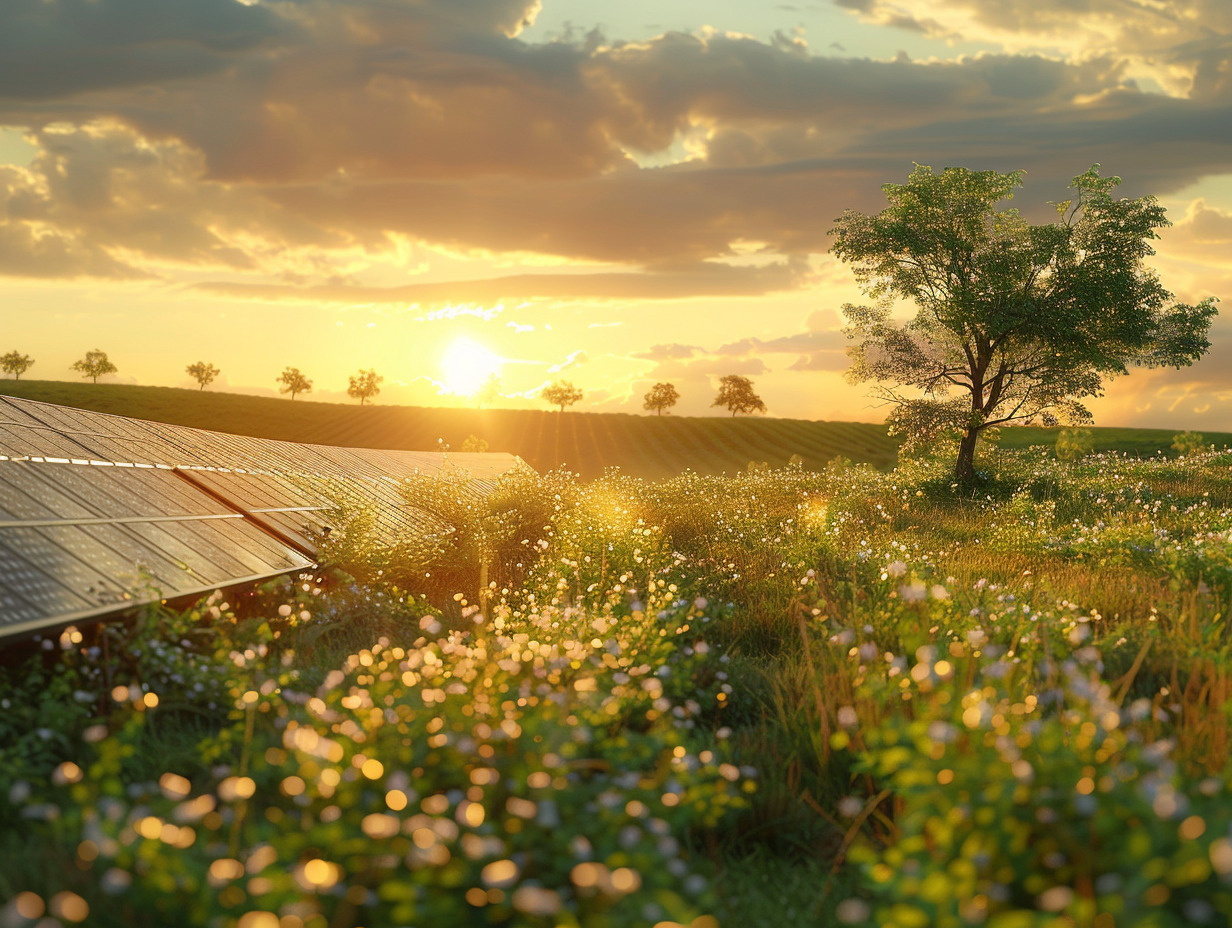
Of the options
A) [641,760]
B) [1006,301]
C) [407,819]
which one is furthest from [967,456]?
[407,819]

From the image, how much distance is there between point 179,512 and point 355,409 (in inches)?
2488

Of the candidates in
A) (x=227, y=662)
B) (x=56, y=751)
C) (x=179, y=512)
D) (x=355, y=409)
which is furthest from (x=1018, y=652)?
(x=355, y=409)

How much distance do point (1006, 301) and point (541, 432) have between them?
43244 millimetres

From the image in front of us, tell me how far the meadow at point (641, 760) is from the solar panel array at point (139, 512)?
14.1 inches

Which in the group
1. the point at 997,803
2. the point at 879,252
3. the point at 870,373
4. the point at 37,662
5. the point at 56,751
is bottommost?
the point at 56,751

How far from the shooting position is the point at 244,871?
3025 millimetres

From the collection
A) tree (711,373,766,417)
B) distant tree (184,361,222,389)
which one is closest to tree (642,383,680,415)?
tree (711,373,766,417)

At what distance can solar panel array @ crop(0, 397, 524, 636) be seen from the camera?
5.97m

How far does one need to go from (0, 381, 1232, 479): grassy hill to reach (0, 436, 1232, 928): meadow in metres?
40.4

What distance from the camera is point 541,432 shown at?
61594mm

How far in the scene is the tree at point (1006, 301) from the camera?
2150 centimetres

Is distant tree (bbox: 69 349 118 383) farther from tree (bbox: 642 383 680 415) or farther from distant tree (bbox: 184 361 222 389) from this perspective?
tree (bbox: 642 383 680 415)

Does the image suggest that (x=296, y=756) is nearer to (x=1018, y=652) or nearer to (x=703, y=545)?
(x=1018, y=652)

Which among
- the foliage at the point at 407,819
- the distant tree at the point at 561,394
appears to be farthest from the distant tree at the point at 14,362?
the foliage at the point at 407,819
